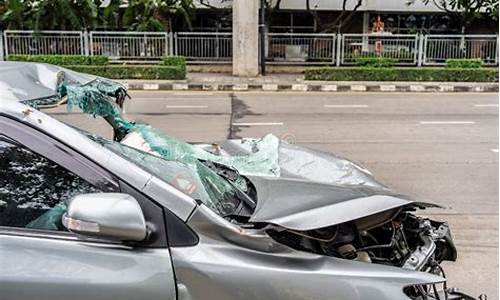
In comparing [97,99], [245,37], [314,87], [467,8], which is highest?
[467,8]

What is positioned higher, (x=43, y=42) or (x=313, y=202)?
(x=43, y=42)

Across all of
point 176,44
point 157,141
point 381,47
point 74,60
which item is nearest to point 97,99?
point 157,141

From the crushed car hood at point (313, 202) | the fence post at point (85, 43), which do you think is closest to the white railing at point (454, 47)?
the fence post at point (85, 43)

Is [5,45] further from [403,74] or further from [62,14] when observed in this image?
[403,74]

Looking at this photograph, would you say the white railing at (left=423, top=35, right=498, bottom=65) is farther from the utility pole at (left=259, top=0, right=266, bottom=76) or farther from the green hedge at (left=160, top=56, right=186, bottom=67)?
the green hedge at (left=160, top=56, right=186, bottom=67)

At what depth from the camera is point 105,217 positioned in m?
1.93

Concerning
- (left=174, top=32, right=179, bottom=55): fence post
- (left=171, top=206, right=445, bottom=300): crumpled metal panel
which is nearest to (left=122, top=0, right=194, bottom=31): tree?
(left=174, top=32, right=179, bottom=55): fence post

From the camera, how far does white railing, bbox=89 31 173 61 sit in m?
20.9

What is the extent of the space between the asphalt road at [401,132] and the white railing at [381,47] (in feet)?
16.4

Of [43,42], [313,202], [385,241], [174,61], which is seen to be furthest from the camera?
[43,42]

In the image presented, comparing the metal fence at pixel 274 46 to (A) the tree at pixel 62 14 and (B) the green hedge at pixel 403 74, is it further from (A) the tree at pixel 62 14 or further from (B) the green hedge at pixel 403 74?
(B) the green hedge at pixel 403 74

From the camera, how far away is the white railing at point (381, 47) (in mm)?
21422

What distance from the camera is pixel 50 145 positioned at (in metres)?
2.11

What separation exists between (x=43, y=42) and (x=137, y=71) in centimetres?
446
